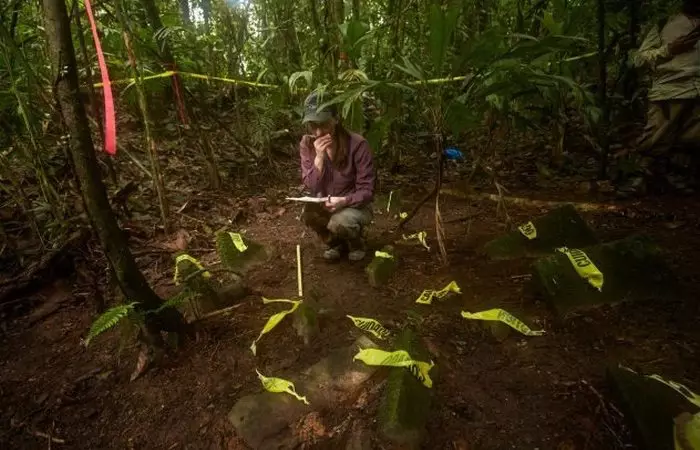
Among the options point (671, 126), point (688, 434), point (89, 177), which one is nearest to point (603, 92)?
point (671, 126)

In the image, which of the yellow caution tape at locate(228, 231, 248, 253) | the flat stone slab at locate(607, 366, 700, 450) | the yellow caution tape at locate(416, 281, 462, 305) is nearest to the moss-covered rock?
the yellow caution tape at locate(228, 231, 248, 253)

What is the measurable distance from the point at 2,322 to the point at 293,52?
4623 mm

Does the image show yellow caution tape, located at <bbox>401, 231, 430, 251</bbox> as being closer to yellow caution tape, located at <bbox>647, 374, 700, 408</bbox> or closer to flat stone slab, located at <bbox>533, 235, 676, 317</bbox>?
flat stone slab, located at <bbox>533, 235, 676, 317</bbox>

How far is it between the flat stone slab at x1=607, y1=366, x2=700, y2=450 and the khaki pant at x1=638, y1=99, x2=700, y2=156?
329 centimetres

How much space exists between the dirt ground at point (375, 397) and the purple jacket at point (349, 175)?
57cm

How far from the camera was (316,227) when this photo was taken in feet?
11.1

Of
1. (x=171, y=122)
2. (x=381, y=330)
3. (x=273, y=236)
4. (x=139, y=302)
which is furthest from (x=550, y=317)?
(x=171, y=122)

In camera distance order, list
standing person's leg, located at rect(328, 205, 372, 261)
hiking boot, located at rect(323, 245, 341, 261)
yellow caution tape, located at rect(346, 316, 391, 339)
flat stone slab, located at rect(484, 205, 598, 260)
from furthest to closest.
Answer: hiking boot, located at rect(323, 245, 341, 261) < standing person's leg, located at rect(328, 205, 372, 261) < flat stone slab, located at rect(484, 205, 598, 260) < yellow caution tape, located at rect(346, 316, 391, 339)

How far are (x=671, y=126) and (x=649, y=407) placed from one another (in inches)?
136

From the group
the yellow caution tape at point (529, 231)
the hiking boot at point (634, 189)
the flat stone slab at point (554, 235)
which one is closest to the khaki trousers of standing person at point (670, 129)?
the hiking boot at point (634, 189)

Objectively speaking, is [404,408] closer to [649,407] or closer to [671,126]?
[649,407]

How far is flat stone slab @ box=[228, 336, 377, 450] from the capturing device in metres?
1.81

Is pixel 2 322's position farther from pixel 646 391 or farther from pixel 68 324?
pixel 646 391

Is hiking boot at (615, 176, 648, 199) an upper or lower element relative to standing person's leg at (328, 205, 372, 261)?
lower
